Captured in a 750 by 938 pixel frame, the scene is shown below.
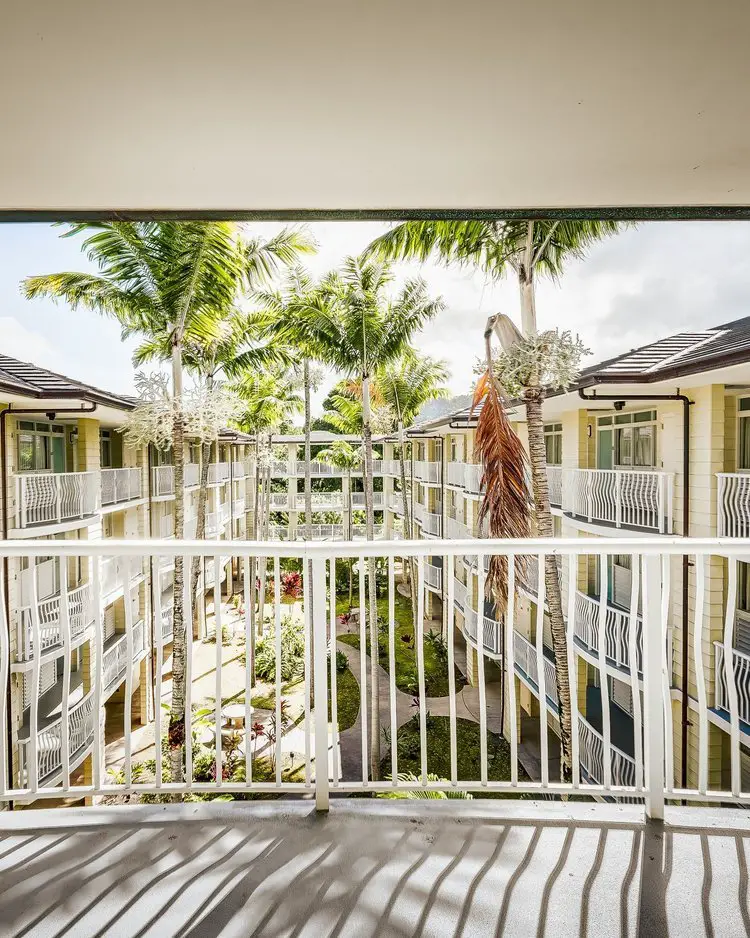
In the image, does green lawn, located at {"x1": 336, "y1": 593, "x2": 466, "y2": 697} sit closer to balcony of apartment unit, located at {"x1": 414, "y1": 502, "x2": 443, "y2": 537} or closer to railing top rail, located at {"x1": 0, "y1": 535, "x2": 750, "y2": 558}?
balcony of apartment unit, located at {"x1": 414, "y1": 502, "x2": 443, "y2": 537}

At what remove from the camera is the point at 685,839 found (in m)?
1.74

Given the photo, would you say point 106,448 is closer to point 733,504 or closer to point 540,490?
point 540,490

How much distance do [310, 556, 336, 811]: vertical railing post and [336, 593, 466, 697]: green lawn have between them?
900cm

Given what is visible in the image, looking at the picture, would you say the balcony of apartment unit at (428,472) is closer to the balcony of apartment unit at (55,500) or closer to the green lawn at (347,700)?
the green lawn at (347,700)

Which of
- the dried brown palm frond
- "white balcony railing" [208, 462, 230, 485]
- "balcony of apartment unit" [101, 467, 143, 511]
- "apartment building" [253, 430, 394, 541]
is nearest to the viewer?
the dried brown palm frond

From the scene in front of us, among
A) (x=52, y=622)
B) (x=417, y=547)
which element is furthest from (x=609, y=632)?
(x=52, y=622)

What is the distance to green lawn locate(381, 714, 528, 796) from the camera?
29.3 feet

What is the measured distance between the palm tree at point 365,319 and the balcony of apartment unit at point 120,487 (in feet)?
18.0

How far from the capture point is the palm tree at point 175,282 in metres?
8.39

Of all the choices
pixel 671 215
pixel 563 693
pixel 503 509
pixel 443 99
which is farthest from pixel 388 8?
pixel 563 693

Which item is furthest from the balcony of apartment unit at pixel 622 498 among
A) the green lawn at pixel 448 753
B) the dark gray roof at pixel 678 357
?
the green lawn at pixel 448 753

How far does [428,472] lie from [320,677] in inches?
717

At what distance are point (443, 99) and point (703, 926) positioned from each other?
7.68 ft

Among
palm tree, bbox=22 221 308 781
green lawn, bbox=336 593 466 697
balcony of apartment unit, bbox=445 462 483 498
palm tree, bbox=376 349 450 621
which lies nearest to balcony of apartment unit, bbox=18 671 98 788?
palm tree, bbox=22 221 308 781
